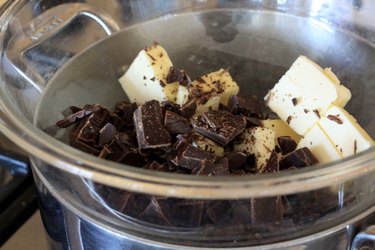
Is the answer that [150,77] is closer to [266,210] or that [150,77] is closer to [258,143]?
[258,143]

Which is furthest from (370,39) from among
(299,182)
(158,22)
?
(299,182)

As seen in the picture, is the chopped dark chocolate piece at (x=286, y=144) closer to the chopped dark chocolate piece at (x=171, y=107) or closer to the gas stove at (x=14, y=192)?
the chopped dark chocolate piece at (x=171, y=107)

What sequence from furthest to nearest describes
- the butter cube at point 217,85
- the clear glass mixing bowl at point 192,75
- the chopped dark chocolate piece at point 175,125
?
1. the butter cube at point 217,85
2. the chopped dark chocolate piece at point 175,125
3. the clear glass mixing bowl at point 192,75

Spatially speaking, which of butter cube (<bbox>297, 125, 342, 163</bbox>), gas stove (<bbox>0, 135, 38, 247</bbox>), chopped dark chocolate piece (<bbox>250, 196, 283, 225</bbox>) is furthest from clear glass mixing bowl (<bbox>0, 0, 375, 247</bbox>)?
gas stove (<bbox>0, 135, 38, 247</bbox>)

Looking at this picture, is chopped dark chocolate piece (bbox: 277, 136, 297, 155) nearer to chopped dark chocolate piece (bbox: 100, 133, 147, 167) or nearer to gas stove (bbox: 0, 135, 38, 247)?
chopped dark chocolate piece (bbox: 100, 133, 147, 167)

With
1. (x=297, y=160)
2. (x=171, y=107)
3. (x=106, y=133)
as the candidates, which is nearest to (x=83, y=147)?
(x=106, y=133)

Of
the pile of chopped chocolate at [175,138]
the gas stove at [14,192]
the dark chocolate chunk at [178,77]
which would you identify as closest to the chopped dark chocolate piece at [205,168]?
the pile of chopped chocolate at [175,138]

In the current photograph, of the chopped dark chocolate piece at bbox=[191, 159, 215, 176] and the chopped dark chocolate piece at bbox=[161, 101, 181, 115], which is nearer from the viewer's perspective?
the chopped dark chocolate piece at bbox=[191, 159, 215, 176]
